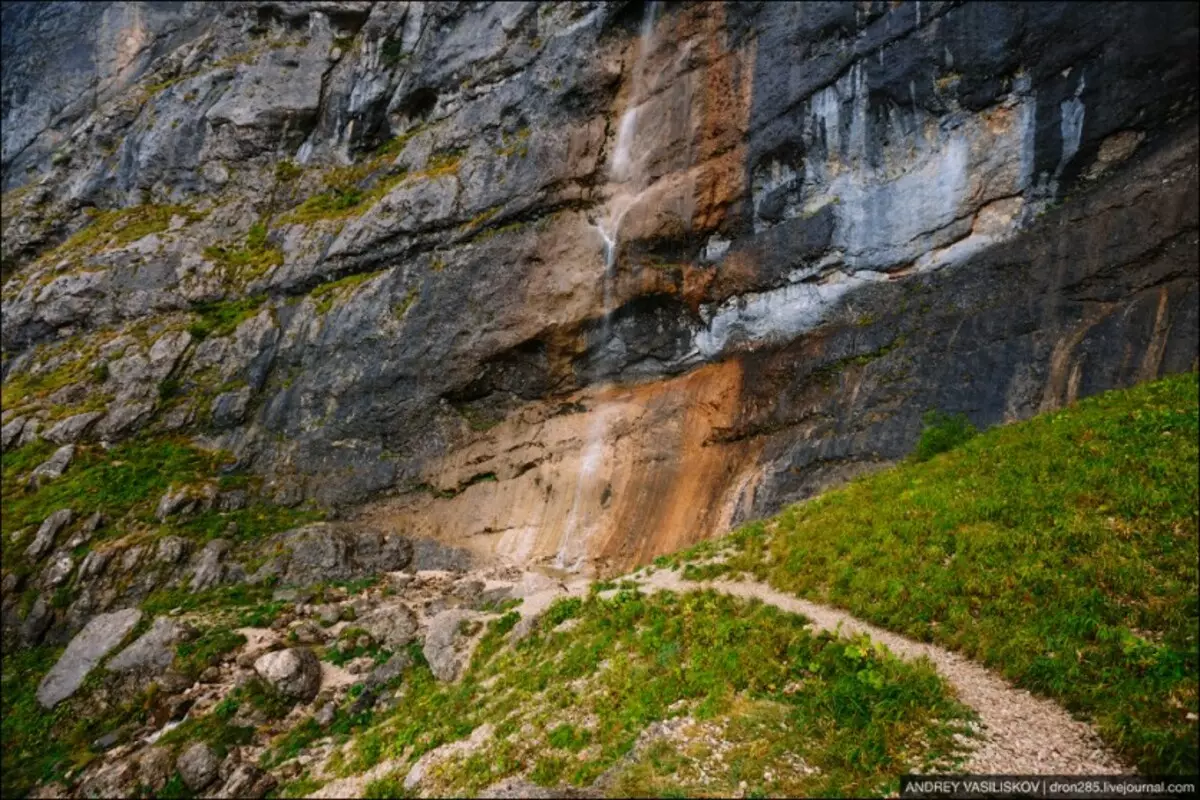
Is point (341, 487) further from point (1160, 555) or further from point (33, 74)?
point (33, 74)

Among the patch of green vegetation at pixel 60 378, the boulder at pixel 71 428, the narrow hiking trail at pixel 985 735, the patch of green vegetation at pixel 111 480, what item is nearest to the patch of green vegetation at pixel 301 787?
the narrow hiking trail at pixel 985 735

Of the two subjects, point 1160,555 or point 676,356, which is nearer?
point 1160,555

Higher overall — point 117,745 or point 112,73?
point 112,73

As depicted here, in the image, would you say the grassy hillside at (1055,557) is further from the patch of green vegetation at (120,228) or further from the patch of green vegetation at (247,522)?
the patch of green vegetation at (120,228)

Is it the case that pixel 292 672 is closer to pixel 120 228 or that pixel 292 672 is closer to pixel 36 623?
pixel 36 623

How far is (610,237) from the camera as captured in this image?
30.1 metres

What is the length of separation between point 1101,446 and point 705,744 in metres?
10.7

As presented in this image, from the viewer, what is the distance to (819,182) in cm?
2605

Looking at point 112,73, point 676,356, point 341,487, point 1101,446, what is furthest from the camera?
point 112,73

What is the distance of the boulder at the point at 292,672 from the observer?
1675cm

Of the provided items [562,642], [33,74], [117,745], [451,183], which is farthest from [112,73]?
[562,642]

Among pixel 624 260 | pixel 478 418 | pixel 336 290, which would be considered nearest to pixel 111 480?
pixel 336 290

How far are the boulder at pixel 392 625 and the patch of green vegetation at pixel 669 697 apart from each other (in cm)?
407

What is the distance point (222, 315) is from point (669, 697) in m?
39.8
